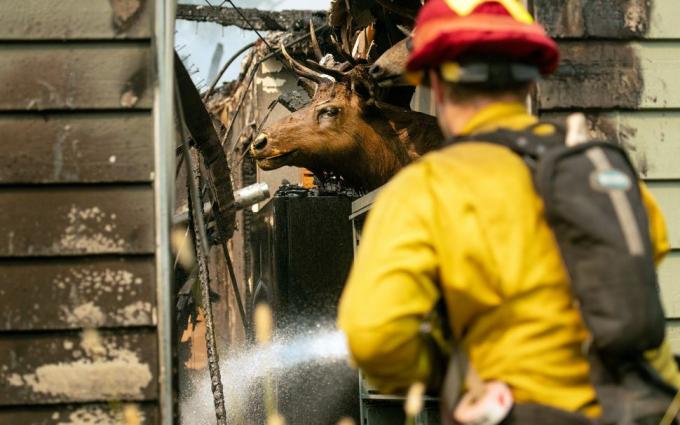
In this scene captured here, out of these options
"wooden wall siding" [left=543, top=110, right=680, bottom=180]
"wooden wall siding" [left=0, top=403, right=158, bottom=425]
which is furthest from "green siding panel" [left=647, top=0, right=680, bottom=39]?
"wooden wall siding" [left=0, top=403, right=158, bottom=425]

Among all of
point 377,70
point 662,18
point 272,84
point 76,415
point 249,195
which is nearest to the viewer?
point 76,415

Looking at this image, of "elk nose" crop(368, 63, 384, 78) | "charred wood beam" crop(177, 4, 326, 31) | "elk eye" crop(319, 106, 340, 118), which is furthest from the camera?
"charred wood beam" crop(177, 4, 326, 31)

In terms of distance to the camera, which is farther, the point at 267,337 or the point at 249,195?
the point at 267,337

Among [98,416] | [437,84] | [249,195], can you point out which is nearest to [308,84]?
[249,195]

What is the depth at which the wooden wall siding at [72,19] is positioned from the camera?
401cm

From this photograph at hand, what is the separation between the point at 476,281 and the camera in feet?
7.20

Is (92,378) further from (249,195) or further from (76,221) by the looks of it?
(249,195)

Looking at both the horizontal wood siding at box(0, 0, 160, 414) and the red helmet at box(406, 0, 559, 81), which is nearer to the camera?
the red helmet at box(406, 0, 559, 81)

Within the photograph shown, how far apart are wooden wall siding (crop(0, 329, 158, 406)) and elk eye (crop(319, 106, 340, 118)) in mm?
4455

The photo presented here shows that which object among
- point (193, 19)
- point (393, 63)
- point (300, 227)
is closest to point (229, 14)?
point (193, 19)

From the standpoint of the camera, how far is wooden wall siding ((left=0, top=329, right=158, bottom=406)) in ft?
12.5

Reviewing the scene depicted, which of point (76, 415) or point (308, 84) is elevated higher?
point (308, 84)

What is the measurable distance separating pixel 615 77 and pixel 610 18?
8.8 inches

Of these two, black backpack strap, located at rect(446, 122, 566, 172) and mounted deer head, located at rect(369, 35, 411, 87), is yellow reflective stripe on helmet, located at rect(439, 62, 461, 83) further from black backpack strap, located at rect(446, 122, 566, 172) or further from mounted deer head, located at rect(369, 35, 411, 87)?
mounted deer head, located at rect(369, 35, 411, 87)
